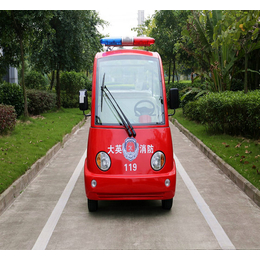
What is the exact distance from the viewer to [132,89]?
676 cm

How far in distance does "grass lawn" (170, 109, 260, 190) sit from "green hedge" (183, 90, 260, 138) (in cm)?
33

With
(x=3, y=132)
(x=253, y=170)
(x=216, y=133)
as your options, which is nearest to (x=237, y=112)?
(x=216, y=133)

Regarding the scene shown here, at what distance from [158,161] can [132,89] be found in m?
1.45

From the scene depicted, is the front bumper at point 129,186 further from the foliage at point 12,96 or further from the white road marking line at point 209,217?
the foliage at point 12,96

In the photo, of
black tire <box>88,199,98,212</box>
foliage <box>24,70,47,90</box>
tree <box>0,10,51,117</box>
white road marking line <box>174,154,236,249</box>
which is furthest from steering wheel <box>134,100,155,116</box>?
foliage <box>24,70,47,90</box>

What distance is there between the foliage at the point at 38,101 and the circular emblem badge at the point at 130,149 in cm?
1327

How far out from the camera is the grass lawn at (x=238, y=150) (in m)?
8.27

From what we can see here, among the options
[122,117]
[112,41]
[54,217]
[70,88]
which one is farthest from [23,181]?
[70,88]

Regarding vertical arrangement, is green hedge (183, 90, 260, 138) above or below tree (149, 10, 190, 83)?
below

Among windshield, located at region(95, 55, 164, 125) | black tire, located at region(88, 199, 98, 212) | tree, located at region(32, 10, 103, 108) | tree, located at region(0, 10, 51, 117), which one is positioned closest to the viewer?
black tire, located at region(88, 199, 98, 212)

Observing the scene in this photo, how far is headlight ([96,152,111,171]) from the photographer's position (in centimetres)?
604

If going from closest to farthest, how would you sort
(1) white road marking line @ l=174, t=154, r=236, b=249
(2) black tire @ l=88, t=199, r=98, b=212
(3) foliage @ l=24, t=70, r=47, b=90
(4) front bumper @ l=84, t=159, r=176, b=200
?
(1) white road marking line @ l=174, t=154, r=236, b=249, (4) front bumper @ l=84, t=159, r=176, b=200, (2) black tire @ l=88, t=199, r=98, b=212, (3) foliage @ l=24, t=70, r=47, b=90

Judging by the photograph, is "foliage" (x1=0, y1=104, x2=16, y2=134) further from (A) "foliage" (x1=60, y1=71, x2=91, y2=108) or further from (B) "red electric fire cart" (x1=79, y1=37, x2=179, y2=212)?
(A) "foliage" (x1=60, y1=71, x2=91, y2=108)

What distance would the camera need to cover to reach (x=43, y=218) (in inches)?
240
